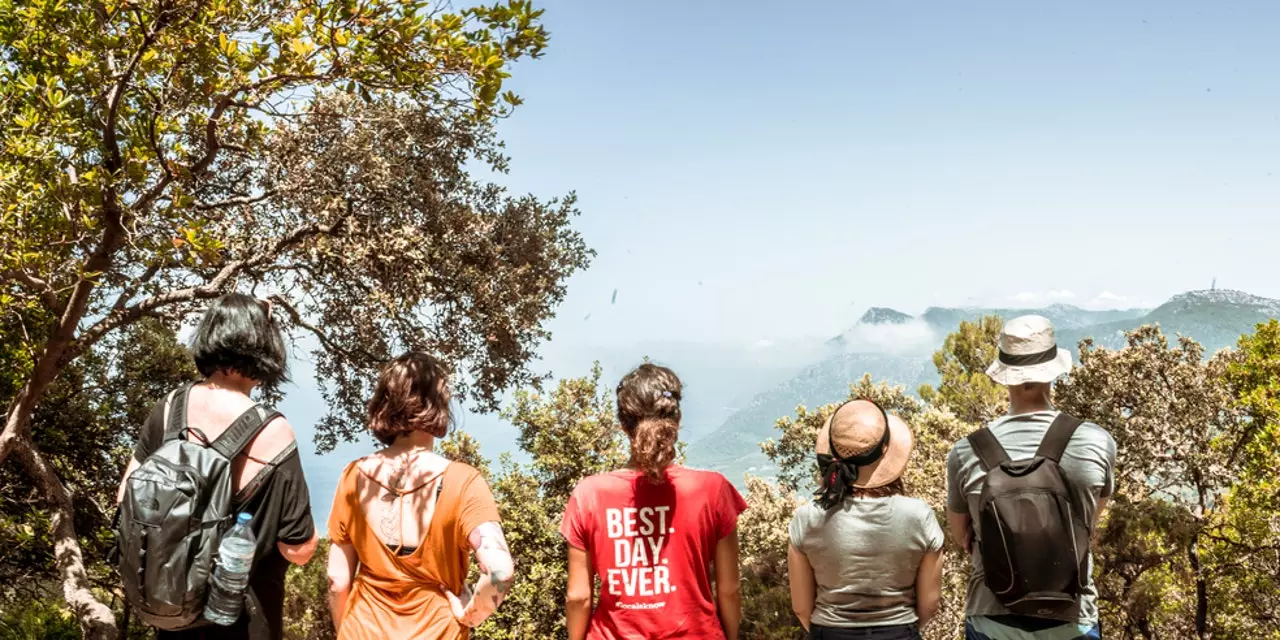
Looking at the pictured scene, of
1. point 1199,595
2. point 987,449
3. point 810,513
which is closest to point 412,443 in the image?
point 810,513

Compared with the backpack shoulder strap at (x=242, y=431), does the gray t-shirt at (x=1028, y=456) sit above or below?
below

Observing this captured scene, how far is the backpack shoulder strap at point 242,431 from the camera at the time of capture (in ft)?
10.1

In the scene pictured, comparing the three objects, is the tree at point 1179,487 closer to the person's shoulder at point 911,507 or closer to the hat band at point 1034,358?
the hat band at point 1034,358

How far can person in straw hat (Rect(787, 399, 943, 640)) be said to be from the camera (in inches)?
131

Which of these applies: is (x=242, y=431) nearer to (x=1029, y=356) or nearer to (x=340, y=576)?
(x=340, y=576)

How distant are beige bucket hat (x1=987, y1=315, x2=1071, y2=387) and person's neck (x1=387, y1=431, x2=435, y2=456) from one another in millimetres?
2639

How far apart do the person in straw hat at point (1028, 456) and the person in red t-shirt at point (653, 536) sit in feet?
3.88

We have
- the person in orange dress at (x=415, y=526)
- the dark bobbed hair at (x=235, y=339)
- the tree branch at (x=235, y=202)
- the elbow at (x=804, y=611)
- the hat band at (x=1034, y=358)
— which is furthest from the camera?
the tree branch at (x=235, y=202)

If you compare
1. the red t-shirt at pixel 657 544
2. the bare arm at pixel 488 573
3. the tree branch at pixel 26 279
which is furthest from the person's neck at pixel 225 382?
the tree branch at pixel 26 279

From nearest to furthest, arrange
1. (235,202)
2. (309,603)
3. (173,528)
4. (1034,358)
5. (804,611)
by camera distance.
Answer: (173,528) < (804,611) < (1034,358) < (235,202) < (309,603)

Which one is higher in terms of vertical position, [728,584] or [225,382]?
[225,382]

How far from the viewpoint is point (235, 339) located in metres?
3.23

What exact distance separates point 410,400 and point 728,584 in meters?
1.58

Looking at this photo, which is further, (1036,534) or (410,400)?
(1036,534)
